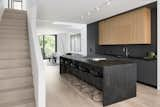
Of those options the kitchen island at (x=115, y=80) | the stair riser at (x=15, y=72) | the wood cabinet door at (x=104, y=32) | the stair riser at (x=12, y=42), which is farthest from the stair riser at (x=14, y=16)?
the wood cabinet door at (x=104, y=32)

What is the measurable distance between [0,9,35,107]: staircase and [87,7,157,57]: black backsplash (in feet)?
12.2

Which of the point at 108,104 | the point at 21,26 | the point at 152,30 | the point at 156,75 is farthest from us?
the point at 152,30

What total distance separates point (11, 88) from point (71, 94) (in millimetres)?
1446

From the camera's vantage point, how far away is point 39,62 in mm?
2047

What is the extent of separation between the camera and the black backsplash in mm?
4082

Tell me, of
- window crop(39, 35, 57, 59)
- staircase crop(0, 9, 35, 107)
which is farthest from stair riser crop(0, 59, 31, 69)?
window crop(39, 35, 57, 59)

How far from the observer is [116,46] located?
5.64 metres

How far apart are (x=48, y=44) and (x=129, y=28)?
904 cm

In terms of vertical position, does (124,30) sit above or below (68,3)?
below

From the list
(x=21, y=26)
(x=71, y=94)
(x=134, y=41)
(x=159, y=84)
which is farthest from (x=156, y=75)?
(x=21, y=26)

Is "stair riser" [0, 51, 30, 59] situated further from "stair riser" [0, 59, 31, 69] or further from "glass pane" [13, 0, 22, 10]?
"glass pane" [13, 0, 22, 10]

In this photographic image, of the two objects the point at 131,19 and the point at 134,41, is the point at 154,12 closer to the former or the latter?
the point at 131,19

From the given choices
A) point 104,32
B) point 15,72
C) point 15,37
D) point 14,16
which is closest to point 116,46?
point 104,32

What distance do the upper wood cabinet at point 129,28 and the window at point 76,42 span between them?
11.0 feet
